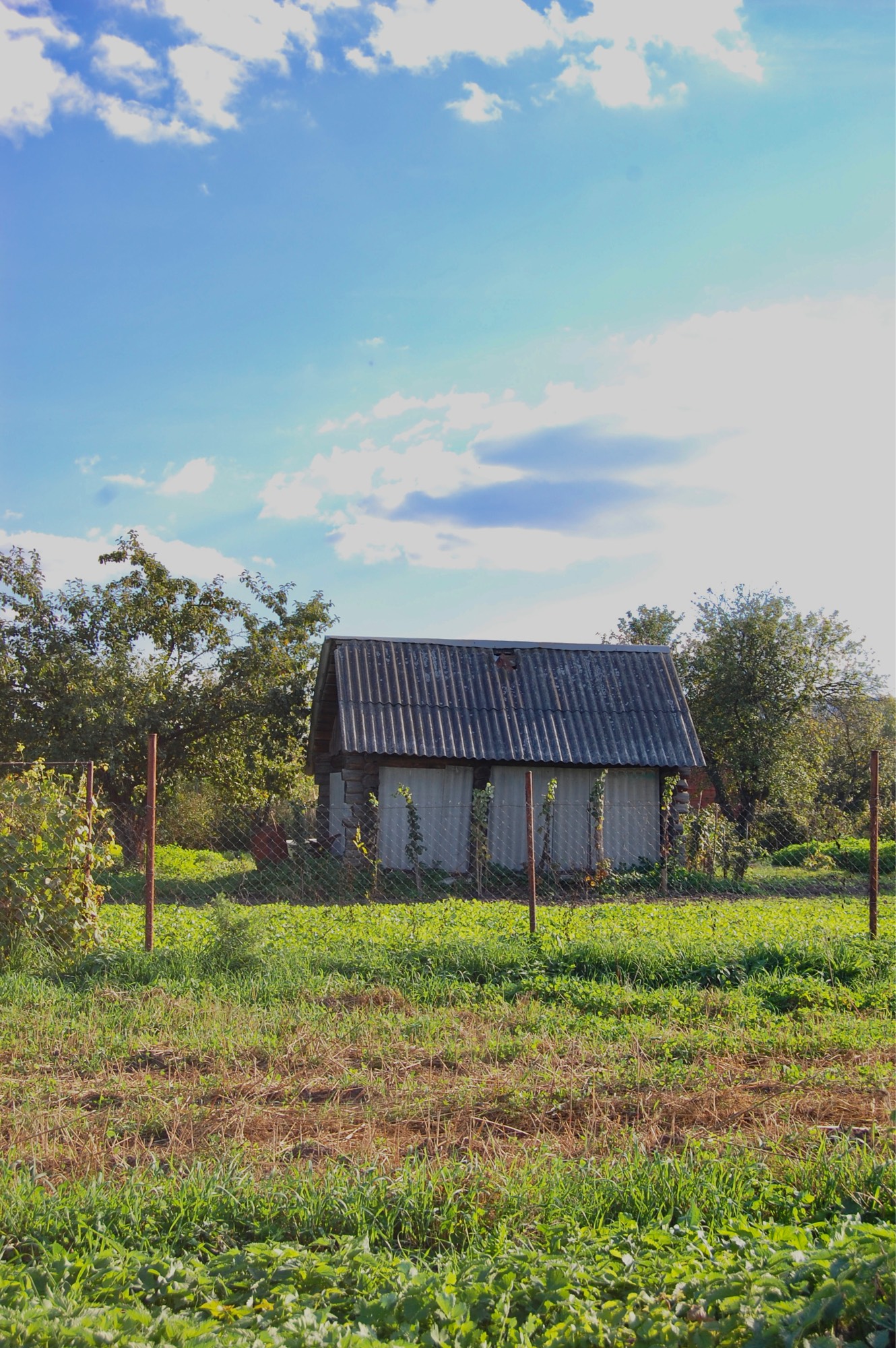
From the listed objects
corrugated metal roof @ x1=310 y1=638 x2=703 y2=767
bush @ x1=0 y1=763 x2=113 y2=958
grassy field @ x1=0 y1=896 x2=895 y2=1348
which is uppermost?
corrugated metal roof @ x1=310 y1=638 x2=703 y2=767

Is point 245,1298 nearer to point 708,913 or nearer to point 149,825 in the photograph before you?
point 149,825

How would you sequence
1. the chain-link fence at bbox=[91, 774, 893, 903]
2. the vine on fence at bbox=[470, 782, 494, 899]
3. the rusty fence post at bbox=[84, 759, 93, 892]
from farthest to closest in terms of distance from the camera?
the vine on fence at bbox=[470, 782, 494, 899] → the chain-link fence at bbox=[91, 774, 893, 903] → the rusty fence post at bbox=[84, 759, 93, 892]

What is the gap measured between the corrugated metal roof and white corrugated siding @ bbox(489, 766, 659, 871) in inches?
22.2

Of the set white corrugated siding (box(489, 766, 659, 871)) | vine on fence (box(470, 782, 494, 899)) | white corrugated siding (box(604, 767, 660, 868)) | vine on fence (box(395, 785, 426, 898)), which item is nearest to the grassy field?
vine on fence (box(395, 785, 426, 898))

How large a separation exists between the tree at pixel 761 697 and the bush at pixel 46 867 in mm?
19225

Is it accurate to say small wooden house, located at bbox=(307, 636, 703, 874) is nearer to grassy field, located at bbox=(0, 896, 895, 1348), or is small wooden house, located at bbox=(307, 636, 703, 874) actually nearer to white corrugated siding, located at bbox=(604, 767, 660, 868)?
white corrugated siding, located at bbox=(604, 767, 660, 868)

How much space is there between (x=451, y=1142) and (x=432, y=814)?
13.4 metres

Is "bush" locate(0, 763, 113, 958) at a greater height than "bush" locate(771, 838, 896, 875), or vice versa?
"bush" locate(0, 763, 113, 958)

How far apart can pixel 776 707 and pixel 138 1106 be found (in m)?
23.1

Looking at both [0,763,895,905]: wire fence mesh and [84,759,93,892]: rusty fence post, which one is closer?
[84,759,93,892]: rusty fence post

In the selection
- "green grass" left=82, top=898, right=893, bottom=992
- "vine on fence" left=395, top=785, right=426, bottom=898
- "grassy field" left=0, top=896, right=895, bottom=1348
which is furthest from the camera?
"vine on fence" left=395, top=785, right=426, bottom=898

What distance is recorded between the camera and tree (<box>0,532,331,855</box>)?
21.0 metres

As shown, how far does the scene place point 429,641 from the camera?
66.5 feet

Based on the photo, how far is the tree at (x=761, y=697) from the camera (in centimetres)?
2530
